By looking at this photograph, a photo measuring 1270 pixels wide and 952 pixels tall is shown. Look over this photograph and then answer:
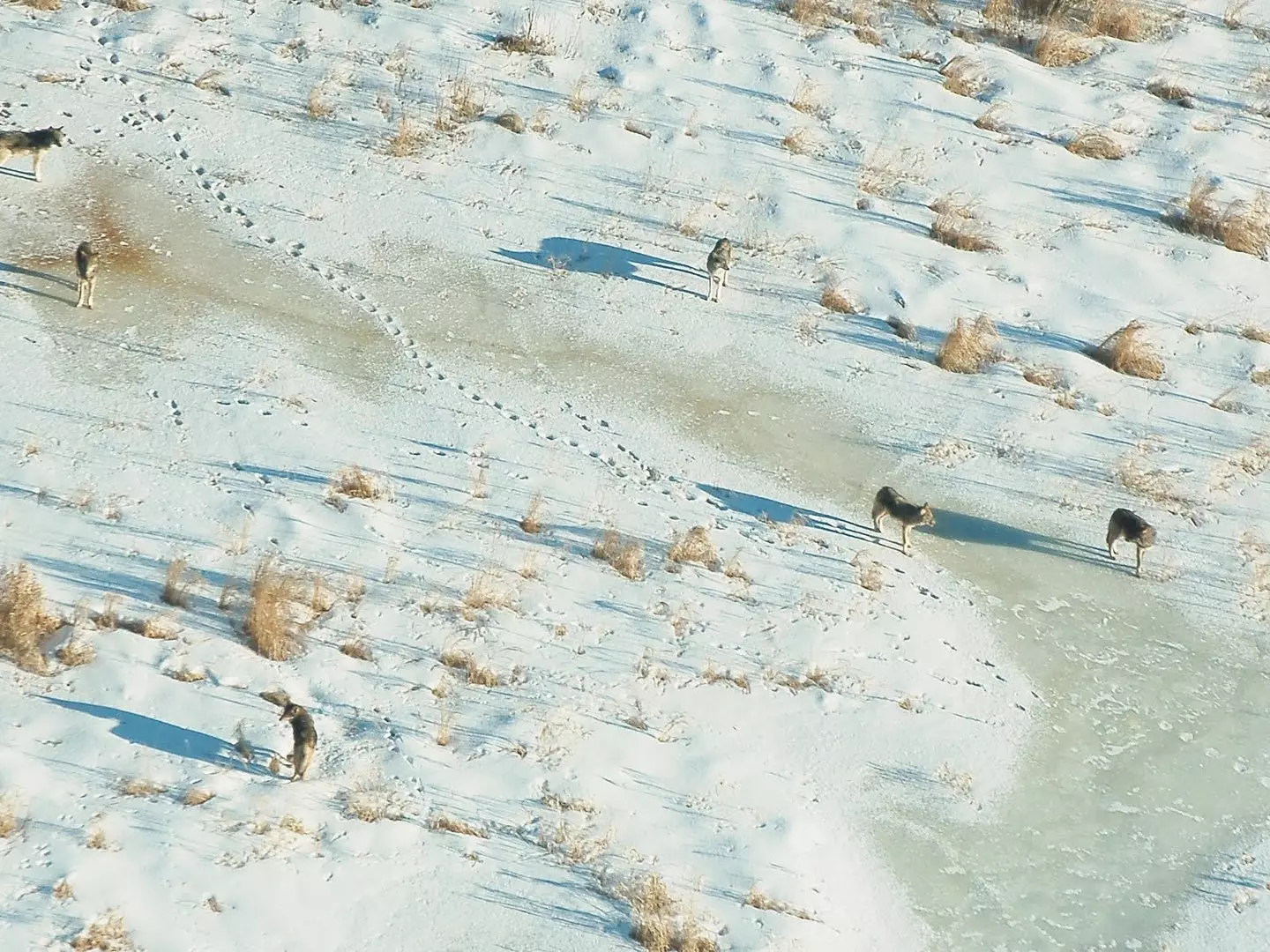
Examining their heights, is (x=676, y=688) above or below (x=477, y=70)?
below

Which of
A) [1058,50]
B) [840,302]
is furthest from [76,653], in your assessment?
[1058,50]

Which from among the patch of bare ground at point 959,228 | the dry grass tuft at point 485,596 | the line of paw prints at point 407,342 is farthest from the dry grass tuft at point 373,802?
the patch of bare ground at point 959,228

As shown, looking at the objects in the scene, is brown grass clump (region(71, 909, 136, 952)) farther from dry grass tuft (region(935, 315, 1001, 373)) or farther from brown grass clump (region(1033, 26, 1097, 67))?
brown grass clump (region(1033, 26, 1097, 67))

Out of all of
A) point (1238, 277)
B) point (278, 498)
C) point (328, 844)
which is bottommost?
point (328, 844)

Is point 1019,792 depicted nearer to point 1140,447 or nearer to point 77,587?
point 1140,447

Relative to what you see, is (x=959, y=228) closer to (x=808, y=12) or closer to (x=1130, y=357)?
(x=1130, y=357)

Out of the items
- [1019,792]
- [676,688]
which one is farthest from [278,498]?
[1019,792]

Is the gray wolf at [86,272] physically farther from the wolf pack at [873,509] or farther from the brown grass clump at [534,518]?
the brown grass clump at [534,518]
